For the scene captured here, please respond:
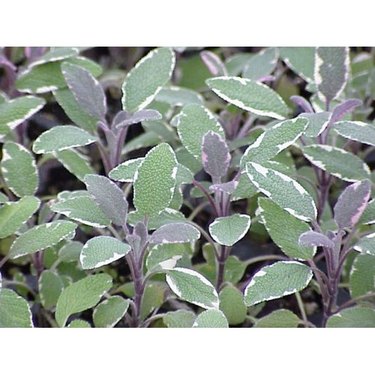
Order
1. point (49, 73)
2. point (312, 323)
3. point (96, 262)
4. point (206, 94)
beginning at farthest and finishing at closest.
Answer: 1. point (206, 94)
2. point (49, 73)
3. point (312, 323)
4. point (96, 262)

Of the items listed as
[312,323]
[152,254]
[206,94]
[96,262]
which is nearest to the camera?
[96,262]

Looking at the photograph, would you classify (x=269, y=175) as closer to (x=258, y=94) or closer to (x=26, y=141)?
(x=258, y=94)

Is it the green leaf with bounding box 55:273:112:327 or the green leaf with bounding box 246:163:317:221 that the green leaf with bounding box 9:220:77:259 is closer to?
the green leaf with bounding box 55:273:112:327

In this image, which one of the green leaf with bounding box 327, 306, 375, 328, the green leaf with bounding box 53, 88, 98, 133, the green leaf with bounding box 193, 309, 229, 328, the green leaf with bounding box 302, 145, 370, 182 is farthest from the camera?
the green leaf with bounding box 53, 88, 98, 133

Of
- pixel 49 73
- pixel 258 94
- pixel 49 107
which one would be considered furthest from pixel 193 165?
pixel 49 107

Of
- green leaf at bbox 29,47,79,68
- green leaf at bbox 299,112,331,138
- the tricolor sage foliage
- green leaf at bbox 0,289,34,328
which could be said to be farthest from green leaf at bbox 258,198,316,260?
green leaf at bbox 29,47,79,68

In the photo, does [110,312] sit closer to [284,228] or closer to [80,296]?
[80,296]
